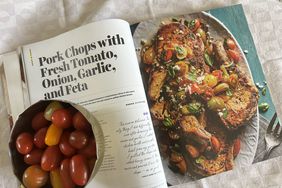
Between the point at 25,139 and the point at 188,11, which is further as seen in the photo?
the point at 188,11

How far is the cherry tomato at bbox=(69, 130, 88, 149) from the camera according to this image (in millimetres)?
336

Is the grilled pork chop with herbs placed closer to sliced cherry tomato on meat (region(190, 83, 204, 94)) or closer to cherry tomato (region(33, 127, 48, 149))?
sliced cherry tomato on meat (region(190, 83, 204, 94))

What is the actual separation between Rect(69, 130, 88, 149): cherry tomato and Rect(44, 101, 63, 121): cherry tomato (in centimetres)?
3

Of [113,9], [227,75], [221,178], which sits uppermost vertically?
[113,9]

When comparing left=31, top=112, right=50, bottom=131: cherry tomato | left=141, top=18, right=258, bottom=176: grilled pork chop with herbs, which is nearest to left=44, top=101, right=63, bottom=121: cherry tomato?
left=31, top=112, right=50, bottom=131: cherry tomato

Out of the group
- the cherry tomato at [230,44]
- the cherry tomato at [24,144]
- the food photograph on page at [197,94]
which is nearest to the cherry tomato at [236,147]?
the food photograph on page at [197,94]

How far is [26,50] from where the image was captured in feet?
1.35

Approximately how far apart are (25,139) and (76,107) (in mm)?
55

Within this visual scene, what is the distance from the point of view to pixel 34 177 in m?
0.33

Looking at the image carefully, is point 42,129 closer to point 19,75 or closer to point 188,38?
point 19,75

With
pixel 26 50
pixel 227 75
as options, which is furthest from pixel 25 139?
pixel 227 75

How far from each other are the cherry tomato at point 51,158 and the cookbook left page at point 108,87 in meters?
0.05

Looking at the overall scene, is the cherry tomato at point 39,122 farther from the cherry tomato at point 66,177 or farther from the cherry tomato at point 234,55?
the cherry tomato at point 234,55

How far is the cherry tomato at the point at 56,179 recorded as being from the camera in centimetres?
33
